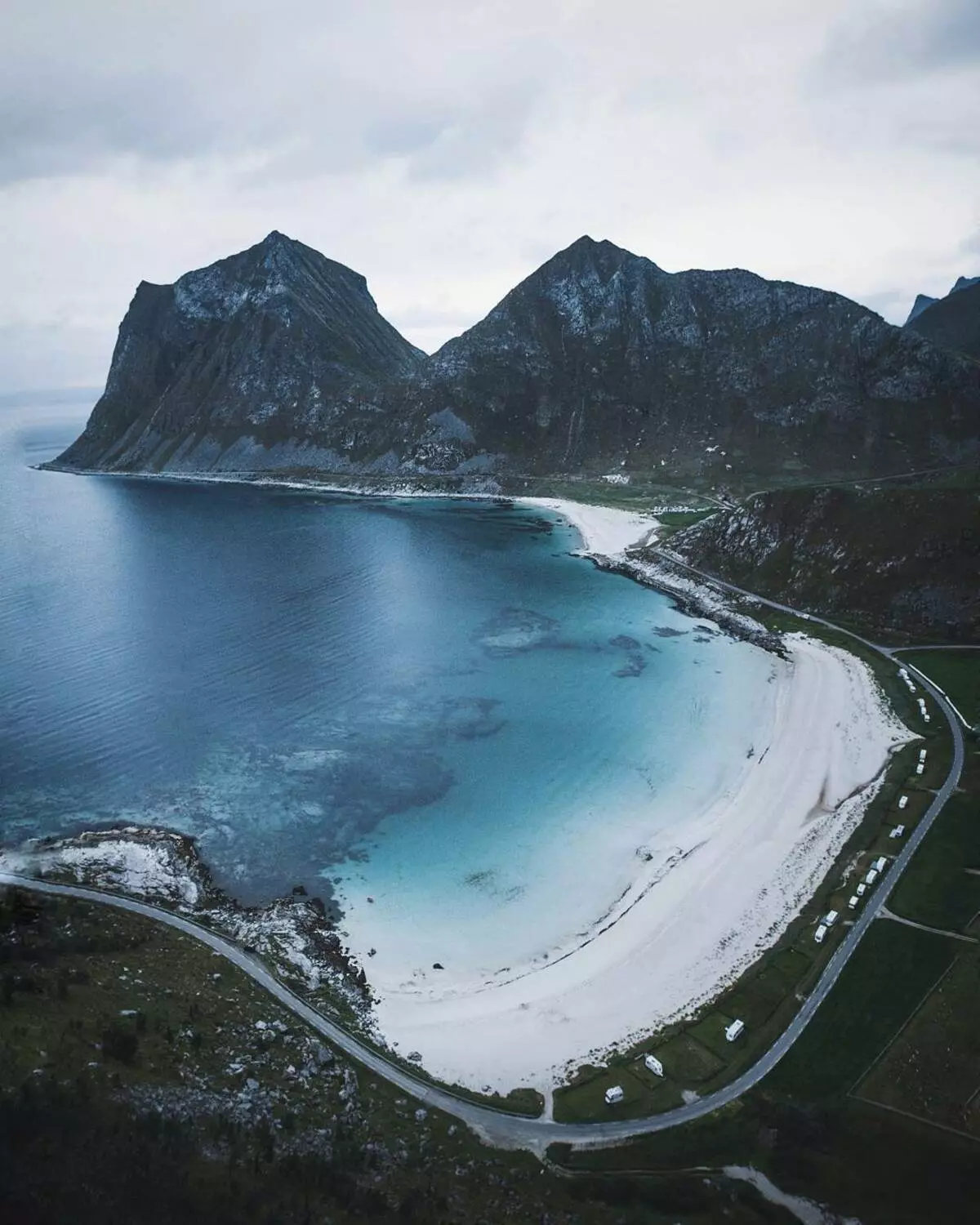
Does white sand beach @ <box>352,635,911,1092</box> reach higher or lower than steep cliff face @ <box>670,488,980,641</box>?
lower

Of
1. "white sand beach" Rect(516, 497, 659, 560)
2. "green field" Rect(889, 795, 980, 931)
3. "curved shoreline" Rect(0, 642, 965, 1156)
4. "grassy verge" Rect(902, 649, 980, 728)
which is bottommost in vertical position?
"curved shoreline" Rect(0, 642, 965, 1156)

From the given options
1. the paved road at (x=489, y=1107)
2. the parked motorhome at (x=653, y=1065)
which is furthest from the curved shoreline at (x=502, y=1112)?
the parked motorhome at (x=653, y=1065)

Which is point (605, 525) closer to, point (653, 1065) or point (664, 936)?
point (664, 936)

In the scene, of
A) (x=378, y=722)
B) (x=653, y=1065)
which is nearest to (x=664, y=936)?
(x=653, y=1065)

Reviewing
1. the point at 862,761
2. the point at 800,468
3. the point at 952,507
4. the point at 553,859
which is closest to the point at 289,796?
the point at 553,859

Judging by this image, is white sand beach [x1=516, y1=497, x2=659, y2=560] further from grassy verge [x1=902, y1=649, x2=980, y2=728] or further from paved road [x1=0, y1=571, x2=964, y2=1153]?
paved road [x1=0, y1=571, x2=964, y2=1153]

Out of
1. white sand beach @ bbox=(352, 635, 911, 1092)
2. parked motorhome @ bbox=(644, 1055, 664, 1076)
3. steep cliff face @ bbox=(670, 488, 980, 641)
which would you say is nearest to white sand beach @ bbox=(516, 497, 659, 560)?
steep cliff face @ bbox=(670, 488, 980, 641)

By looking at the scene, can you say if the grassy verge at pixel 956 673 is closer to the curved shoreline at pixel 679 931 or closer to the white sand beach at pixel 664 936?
the curved shoreline at pixel 679 931
